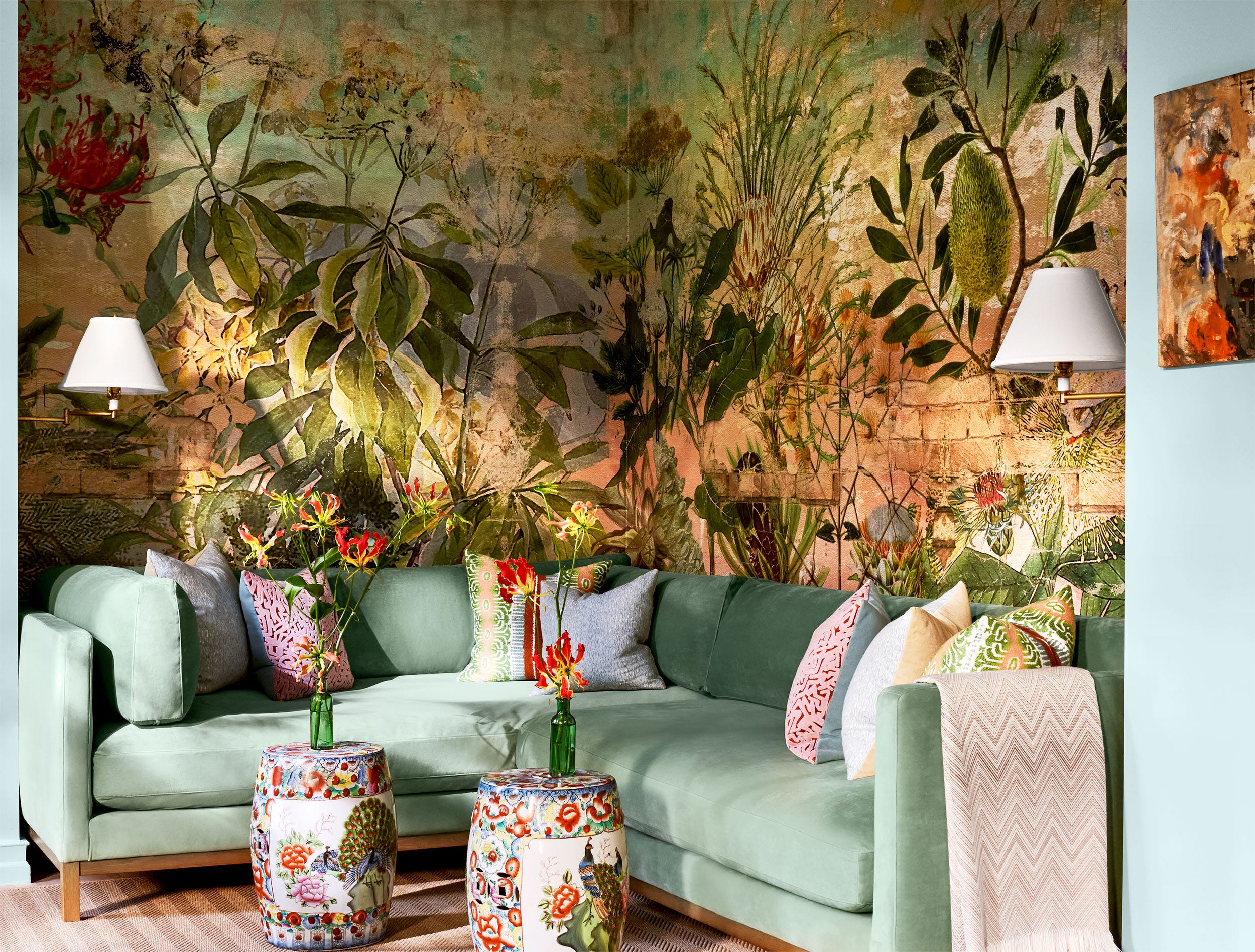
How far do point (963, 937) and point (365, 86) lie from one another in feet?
12.6

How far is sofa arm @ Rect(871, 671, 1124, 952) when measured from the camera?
8.27 feet

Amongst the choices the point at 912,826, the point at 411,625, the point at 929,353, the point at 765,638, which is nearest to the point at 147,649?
the point at 411,625

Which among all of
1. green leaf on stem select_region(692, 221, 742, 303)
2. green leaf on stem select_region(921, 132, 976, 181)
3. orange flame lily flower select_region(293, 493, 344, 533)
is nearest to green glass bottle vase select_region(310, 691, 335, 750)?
orange flame lily flower select_region(293, 493, 344, 533)

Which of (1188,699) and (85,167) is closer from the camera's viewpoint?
(1188,699)

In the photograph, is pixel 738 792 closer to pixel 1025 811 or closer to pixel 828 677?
pixel 828 677

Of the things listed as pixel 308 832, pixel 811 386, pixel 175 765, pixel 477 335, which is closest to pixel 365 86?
pixel 477 335

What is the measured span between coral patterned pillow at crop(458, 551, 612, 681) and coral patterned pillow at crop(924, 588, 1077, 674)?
1773 millimetres

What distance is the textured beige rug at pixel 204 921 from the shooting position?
327 cm

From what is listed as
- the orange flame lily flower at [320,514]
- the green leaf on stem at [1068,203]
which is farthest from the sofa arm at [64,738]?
the green leaf on stem at [1068,203]

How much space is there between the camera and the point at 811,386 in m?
4.46

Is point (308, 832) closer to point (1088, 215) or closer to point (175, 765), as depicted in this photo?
point (175, 765)

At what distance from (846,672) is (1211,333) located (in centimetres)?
128

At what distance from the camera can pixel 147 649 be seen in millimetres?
3582

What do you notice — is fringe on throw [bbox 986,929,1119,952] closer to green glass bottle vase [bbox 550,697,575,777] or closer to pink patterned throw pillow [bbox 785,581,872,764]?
pink patterned throw pillow [bbox 785,581,872,764]
